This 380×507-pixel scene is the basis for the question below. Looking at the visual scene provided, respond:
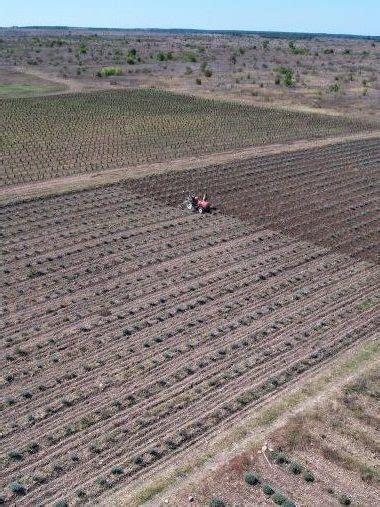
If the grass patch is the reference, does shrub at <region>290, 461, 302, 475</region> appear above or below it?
below

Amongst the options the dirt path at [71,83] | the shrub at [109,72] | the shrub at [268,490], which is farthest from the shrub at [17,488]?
the shrub at [109,72]

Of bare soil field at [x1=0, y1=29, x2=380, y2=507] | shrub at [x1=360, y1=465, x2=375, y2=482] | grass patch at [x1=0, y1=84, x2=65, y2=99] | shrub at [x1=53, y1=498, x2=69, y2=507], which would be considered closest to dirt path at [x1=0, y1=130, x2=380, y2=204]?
bare soil field at [x1=0, y1=29, x2=380, y2=507]

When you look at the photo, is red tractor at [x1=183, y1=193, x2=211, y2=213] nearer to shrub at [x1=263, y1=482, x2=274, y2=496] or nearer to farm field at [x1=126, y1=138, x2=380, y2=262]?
farm field at [x1=126, y1=138, x2=380, y2=262]

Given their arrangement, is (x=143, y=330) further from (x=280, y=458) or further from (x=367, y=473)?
(x=367, y=473)

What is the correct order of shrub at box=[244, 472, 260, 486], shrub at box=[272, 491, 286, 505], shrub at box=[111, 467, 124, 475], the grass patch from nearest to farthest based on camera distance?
shrub at box=[272, 491, 286, 505] < shrub at box=[244, 472, 260, 486] < shrub at box=[111, 467, 124, 475] < the grass patch

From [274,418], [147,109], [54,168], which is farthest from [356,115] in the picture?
[274,418]

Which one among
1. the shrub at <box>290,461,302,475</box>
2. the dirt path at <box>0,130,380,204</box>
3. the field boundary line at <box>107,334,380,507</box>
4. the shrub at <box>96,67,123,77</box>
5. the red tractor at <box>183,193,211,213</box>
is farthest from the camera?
the shrub at <box>96,67,123,77</box>
